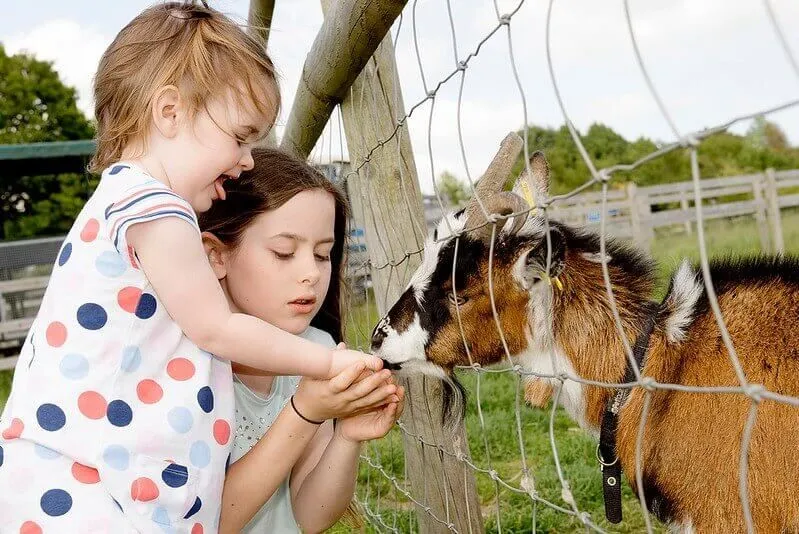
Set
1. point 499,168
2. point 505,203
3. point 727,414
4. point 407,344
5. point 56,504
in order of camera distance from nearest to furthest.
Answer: point 56,504, point 727,414, point 505,203, point 499,168, point 407,344

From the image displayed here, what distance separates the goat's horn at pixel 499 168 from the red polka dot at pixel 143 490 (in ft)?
3.46

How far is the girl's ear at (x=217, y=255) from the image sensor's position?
6.28 feet

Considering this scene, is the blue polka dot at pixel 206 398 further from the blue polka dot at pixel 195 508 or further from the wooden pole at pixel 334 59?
the wooden pole at pixel 334 59

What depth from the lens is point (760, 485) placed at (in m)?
1.71

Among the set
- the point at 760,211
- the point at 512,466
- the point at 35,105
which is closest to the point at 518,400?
the point at 512,466

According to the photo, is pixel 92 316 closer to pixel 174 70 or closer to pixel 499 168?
pixel 174 70

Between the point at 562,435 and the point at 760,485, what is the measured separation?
2418 millimetres

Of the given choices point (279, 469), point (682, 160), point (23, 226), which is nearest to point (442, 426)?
point (279, 469)

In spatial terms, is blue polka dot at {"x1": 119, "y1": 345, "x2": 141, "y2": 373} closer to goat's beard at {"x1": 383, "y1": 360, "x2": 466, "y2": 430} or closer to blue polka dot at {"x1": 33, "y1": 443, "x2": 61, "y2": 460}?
blue polka dot at {"x1": 33, "y1": 443, "x2": 61, "y2": 460}

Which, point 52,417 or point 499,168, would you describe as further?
point 499,168

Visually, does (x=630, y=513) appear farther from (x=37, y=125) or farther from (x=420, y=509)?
(x=37, y=125)

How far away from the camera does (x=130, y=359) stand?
1.49m

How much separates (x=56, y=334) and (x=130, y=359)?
0.16 meters

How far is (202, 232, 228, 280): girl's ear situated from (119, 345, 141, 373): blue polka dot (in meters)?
0.45
